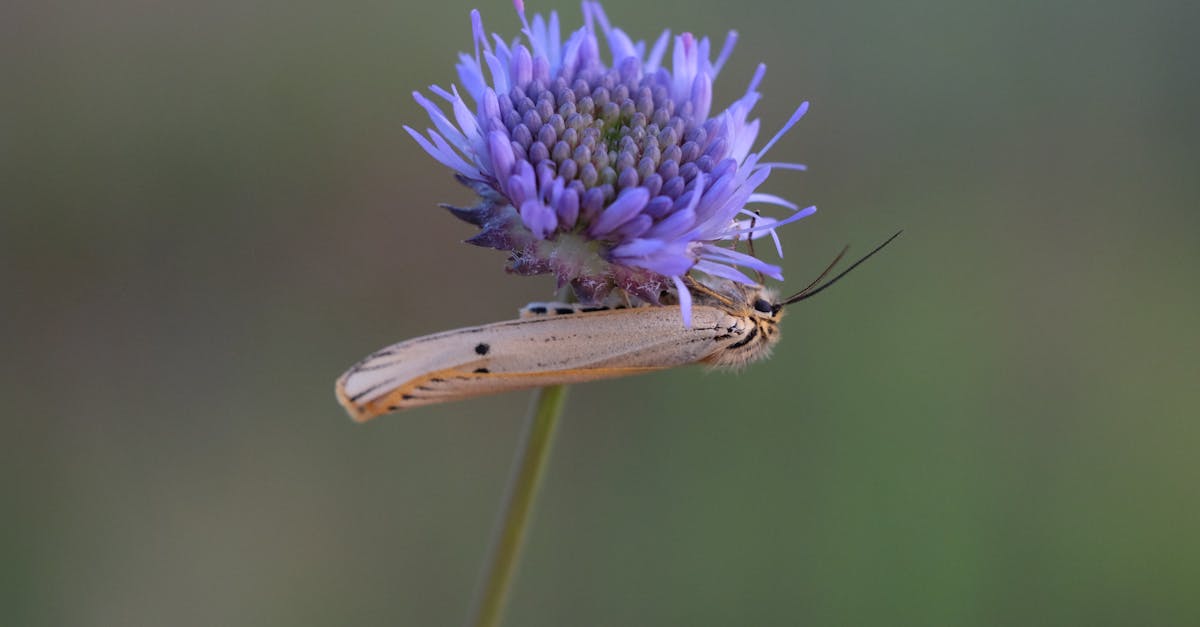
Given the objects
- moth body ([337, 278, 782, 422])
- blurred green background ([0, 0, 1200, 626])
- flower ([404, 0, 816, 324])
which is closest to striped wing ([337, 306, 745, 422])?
moth body ([337, 278, 782, 422])

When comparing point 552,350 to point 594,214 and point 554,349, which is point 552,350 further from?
point 594,214

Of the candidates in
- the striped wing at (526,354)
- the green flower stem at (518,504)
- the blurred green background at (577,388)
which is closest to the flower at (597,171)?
the striped wing at (526,354)

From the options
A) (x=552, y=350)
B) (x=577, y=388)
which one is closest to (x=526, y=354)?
(x=552, y=350)

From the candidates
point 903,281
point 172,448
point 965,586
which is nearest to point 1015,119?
point 903,281

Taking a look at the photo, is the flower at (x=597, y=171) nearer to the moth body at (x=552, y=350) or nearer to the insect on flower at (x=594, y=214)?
the insect on flower at (x=594, y=214)

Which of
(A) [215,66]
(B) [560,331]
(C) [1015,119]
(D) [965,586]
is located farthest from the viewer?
(C) [1015,119]

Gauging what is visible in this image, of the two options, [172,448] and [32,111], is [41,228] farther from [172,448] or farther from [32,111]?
[172,448]
